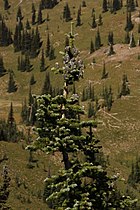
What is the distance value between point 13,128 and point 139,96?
51132mm

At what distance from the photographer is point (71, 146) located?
18531mm

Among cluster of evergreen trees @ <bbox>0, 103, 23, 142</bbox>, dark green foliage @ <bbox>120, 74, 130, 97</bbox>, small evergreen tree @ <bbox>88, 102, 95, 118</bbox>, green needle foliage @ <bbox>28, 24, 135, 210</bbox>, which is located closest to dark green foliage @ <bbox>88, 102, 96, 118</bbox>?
small evergreen tree @ <bbox>88, 102, 95, 118</bbox>

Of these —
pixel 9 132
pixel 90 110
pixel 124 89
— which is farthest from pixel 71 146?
pixel 124 89

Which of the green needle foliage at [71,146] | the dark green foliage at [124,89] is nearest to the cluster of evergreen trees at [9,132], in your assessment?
the dark green foliage at [124,89]

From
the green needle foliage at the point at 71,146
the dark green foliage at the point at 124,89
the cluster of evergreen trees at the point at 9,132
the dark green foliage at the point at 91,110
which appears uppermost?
the green needle foliage at the point at 71,146

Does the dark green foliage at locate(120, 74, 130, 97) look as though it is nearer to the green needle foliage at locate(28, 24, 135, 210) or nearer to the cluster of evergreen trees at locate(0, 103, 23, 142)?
the cluster of evergreen trees at locate(0, 103, 23, 142)

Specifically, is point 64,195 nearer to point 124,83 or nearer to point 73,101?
point 73,101

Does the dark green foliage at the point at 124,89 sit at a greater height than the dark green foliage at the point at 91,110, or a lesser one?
lesser

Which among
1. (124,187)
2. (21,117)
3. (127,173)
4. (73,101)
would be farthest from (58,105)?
(21,117)

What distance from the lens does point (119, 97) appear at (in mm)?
169250

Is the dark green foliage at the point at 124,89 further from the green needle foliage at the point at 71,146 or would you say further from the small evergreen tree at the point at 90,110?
the green needle foliage at the point at 71,146

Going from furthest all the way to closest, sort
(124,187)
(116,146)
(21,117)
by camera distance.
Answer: (21,117), (116,146), (124,187)

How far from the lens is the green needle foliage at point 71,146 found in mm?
18469

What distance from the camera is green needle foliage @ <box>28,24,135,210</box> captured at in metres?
18.5
